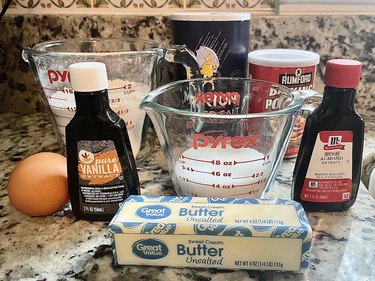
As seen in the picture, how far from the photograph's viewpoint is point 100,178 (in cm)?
56

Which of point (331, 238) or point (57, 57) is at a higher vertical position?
point (57, 57)

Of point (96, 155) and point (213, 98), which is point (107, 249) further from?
point (213, 98)

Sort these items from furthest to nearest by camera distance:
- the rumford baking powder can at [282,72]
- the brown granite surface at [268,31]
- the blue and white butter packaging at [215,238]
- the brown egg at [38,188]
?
Answer: the brown granite surface at [268,31], the rumford baking powder can at [282,72], the brown egg at [38,188], the blue and white butter packaging at [215,238]

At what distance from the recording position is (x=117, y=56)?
661 mm

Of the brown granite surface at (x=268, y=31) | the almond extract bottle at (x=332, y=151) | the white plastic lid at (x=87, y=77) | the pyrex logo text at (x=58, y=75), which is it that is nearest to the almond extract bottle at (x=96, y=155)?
the white plastic lid at (x=87, y=77)

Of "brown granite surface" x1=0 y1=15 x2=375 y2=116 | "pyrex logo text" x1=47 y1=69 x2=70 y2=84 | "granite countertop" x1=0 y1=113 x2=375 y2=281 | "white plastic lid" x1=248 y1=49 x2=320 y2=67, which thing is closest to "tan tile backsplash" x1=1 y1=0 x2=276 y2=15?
"brown granite surface" x1=0 y1=15 x2=375 y2=116

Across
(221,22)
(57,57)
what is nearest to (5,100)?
(57,57)

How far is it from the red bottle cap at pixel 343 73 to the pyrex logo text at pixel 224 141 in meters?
0.12

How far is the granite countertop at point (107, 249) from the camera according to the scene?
19.2 inches

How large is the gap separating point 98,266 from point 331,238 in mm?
277

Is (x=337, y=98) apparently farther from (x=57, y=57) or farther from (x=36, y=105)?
(x=36, y=105)

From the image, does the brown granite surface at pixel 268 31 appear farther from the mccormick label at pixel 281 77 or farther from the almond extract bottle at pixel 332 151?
the almond extract bottle at pixel 332 151

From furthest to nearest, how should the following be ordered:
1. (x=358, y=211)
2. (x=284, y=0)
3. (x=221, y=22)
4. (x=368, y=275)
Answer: (x=284, y=0)
(x=221, y=22)
(x=358, y=211)
(x=368, y=275)

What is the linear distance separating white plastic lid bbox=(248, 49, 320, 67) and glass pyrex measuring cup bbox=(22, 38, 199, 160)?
101 mm
